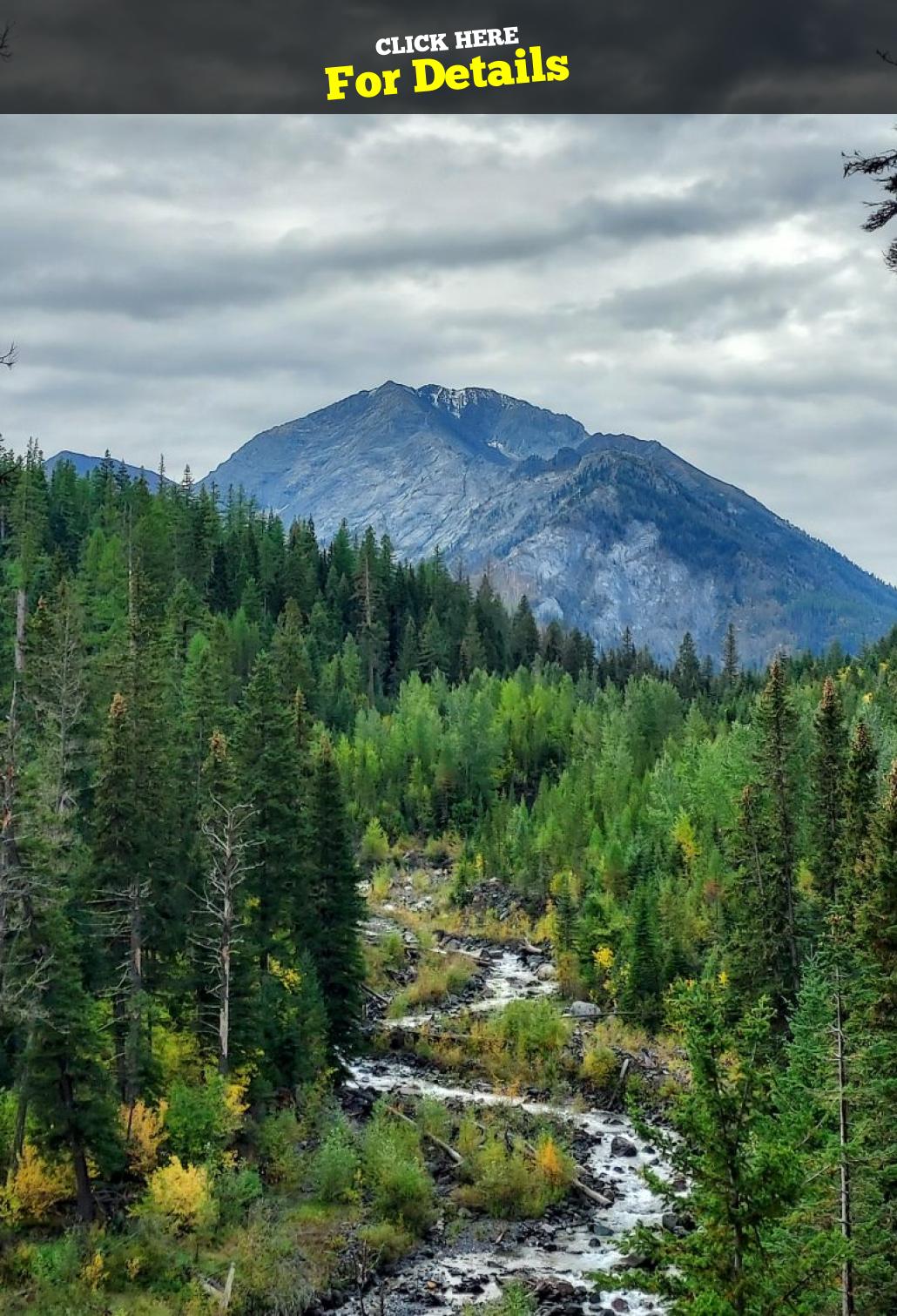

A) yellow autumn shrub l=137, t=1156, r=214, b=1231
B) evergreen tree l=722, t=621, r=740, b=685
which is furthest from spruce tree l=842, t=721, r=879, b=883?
evergreen tree l=722, t=621, r=740, b=685

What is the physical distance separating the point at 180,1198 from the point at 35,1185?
4.11 meters

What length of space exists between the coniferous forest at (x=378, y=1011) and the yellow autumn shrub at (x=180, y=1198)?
11cm

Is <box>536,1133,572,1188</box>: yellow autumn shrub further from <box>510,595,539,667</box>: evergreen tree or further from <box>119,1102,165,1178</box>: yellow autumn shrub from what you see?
<box>510,595,539,667</box>: evergreen tree

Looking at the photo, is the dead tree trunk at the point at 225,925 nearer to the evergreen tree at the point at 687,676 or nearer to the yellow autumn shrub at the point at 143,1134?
the yellow autumn shrub at the point at 143,1134

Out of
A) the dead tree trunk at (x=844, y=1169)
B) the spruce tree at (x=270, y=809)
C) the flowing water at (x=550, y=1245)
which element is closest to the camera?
the dead tree trunk at (x=844, y=1169)

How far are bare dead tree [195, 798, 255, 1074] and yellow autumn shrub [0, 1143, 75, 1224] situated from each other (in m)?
5.93

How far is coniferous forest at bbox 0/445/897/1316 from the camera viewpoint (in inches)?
782

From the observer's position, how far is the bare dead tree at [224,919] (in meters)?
37.4

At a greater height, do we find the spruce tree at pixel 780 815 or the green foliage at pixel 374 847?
the spruce tree at pixel 780 815

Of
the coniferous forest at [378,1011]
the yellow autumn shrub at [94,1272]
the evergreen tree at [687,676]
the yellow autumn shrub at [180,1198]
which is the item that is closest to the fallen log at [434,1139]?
the coniferous forest at [378,1011]

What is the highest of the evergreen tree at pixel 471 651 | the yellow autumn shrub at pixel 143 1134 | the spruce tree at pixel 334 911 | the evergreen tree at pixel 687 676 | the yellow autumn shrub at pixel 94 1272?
the evergreen tree at pixel 471 651

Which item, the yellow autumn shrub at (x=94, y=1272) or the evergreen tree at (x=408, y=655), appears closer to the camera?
the yellow autumn shrub at (x=94, y=1272)

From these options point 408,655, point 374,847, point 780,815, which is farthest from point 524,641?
point 780,815

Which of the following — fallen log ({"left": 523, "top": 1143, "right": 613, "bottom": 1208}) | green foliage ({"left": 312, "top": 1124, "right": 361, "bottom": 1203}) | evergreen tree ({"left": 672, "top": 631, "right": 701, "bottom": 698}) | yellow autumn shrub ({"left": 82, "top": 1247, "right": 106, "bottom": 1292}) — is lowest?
fallen log ({"left": 523, "top": 1143, "right": 613, "bottom": 1208})
